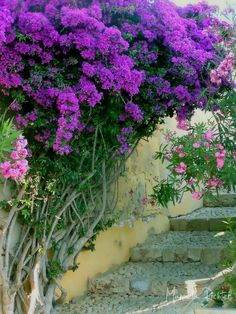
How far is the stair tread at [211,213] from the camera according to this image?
7246mm

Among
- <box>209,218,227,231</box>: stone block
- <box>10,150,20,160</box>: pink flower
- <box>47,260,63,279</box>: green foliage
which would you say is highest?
<box>10,150,20,160</box>: pink flower

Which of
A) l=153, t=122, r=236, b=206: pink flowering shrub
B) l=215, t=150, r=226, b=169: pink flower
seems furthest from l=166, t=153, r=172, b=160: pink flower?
l=215, t=150, r=226, b=169: pink flower

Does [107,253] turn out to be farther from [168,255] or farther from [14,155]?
[14,155]

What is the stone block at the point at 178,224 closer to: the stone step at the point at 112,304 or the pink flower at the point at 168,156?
the stone step at the point at 112,304

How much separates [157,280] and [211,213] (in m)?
2.48

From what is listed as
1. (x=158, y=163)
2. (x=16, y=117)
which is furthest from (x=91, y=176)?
(x=158, y=163)

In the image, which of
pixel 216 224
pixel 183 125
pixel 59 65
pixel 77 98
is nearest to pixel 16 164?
pixel 77 98

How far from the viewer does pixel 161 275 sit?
18.9 feet

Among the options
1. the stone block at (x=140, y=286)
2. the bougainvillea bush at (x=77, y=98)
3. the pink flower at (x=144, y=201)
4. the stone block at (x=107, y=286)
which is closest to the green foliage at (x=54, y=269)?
the bougainvillea bush at (x=77, y=98)

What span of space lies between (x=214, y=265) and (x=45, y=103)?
2.71m

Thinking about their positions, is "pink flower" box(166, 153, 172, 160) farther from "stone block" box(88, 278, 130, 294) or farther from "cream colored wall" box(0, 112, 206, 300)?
"stone block" box(88, 278, 130, 294)

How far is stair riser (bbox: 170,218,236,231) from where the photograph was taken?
6.90 metres

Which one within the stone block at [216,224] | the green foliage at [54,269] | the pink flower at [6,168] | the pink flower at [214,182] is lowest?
the green foliage at [54,269]

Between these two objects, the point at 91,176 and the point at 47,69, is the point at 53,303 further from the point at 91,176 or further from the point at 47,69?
the point at 47,69
